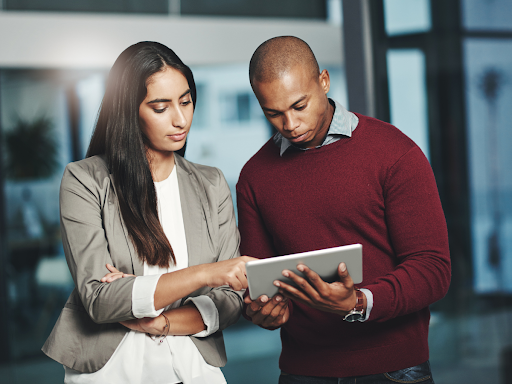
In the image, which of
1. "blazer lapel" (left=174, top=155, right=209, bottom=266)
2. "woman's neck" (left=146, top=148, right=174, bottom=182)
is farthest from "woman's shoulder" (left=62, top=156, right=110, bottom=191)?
"blazer lapel" (left=174, top=155, right=209, bottom=266)

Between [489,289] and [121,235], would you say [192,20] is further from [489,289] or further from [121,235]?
[121,235]

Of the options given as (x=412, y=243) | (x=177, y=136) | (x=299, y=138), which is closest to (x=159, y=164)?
(x=177, y=136)

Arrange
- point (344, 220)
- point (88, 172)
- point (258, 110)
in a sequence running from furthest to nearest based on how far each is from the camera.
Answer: point (258, 110)
point (344, 220)
point (88, 172)

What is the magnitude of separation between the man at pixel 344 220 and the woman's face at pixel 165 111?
0.26 metres

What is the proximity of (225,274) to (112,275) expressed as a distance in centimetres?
33

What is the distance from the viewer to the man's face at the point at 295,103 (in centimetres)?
167

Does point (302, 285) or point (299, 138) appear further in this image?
point (299, 138)

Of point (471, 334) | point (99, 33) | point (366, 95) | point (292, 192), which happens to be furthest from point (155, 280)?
point (99, 33)

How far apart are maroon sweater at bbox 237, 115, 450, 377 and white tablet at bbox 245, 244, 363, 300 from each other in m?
0.23

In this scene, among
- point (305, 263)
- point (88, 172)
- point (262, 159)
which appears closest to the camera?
point (305, 263)

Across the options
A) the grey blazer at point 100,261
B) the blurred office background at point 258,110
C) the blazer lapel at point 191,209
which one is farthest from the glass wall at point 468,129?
the grey blazer at point 100,261

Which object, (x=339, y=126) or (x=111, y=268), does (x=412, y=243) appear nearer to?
(x=339, y=126)

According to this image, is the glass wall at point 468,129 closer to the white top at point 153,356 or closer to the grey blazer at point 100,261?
the grey blazer at point 100,261

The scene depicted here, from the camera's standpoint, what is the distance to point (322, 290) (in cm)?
144
